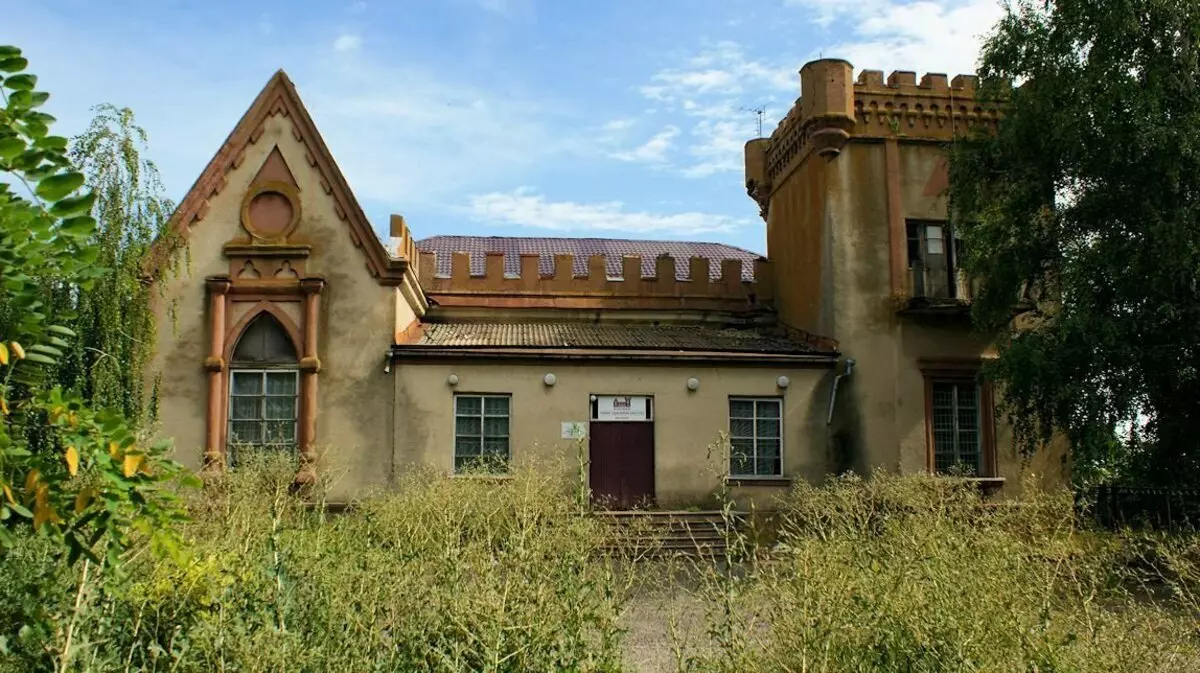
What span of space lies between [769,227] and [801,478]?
8145 millimetres

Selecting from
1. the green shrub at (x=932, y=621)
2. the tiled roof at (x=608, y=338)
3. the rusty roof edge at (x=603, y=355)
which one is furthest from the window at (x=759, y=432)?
the green shrub at (x=932, y=621)

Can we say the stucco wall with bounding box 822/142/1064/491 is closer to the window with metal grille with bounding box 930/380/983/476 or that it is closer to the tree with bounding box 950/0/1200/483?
the window with metal grille with bounding box 930/380/983/476

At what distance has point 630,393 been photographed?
818 inches

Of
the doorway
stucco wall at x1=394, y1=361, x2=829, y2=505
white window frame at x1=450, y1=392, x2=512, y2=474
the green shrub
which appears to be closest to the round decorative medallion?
stucco wall at x1=394, y1=361, x2=829, y2=505

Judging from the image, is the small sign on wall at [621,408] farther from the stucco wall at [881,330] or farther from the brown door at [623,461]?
the stucco wall at [881,330]

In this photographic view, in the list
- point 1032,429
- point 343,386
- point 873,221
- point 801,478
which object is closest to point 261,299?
point 343,386

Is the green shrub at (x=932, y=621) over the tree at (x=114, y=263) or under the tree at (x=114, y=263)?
under

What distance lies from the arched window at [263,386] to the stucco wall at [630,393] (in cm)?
222

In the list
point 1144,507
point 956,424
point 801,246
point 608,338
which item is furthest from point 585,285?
point 1144,507

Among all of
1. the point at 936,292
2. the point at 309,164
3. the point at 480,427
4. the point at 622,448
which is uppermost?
the point at 309,164

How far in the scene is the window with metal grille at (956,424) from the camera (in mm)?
21016

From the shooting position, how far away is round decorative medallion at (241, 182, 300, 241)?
2056cm

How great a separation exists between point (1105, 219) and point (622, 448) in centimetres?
996

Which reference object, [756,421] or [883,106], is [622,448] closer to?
[756,421]
